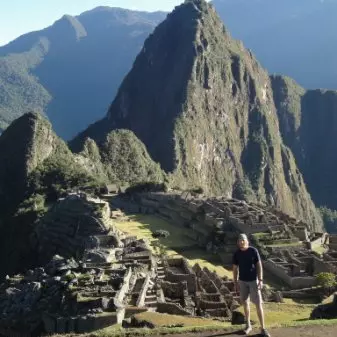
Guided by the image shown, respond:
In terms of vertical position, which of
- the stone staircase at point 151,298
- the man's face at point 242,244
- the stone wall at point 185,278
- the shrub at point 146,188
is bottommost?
the stone staircase at point 151,298

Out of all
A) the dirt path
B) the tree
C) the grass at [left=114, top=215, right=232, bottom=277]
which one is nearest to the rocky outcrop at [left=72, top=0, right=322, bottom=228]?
the grass at [left=114, top=215, right=232, bottom=277]

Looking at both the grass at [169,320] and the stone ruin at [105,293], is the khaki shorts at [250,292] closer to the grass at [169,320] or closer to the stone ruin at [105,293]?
the grass at [169,320]

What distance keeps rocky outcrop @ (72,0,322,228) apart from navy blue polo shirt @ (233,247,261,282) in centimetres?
8555

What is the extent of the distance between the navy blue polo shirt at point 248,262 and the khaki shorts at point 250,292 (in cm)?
10

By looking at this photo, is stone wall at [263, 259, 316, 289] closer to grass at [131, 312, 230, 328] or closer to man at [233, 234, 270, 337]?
grass at [131, 312, 230, 328]

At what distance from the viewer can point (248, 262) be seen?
1105cm

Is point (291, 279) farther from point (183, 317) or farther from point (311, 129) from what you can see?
point (311, 129)

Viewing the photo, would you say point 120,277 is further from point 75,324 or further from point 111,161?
point 111,161

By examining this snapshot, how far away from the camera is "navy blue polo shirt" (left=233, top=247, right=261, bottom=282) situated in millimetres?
11016

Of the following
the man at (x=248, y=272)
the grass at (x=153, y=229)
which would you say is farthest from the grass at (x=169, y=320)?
the grass at (x=153, y=229)

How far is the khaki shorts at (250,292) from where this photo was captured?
11.1 metres

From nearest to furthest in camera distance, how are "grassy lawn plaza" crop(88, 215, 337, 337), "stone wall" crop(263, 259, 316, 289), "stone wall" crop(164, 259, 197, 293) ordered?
"grassy lawn plaza" crop(88, 215, 337, 337) → "stone wall" crop(164, 259, 197, 293) → "stone wall" crop(263, 259, 316, 289)

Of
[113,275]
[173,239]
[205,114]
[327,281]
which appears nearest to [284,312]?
[113,275]

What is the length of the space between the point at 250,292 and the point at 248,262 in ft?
1.99
